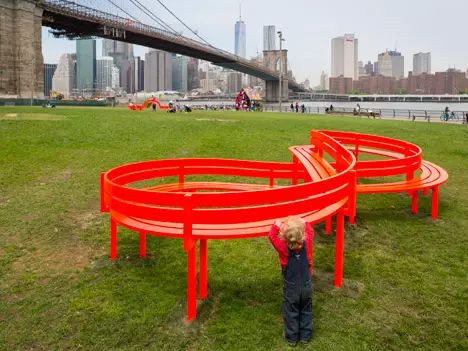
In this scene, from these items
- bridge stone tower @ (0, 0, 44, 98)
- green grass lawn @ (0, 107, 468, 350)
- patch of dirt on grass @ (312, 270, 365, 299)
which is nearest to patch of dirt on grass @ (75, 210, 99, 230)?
green grass lawn @ (0, 107, 468, 350)

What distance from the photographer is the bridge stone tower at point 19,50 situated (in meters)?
37.1

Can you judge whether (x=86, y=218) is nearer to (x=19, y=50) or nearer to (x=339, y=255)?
(x=339, y=255)

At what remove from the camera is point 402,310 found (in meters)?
3.80

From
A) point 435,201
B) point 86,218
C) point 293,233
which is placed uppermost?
point 293,233

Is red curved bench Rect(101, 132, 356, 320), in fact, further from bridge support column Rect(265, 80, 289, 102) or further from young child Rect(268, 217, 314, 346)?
bridge support column Rect(265, 80, 289, 102)

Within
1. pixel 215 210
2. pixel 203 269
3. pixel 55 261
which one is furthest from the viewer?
pixel 55 261

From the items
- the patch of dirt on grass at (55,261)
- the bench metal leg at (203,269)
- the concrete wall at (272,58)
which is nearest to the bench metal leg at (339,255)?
the bench metal leg at (203,269)

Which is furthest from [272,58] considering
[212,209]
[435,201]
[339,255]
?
[212,209]

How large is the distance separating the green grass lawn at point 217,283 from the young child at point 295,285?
0.37 ft

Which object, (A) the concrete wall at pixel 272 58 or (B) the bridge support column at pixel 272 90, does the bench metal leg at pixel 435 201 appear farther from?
(A) the concrete wall at pixel 272 58

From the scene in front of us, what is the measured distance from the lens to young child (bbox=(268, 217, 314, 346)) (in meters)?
3.33

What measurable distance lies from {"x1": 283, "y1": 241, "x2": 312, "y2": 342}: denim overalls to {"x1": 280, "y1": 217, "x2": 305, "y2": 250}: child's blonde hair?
91 millimetres

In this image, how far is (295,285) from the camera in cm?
335

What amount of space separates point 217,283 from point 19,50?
1585 inches
